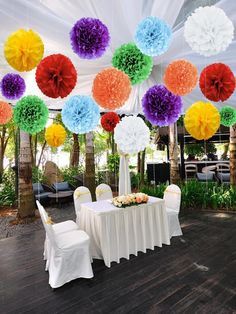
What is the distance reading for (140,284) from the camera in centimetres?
288

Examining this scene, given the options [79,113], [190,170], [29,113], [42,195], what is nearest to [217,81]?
[79,113]

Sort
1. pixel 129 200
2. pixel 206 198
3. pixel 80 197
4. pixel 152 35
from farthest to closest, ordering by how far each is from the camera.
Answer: pixel 206 198
pixel 80 197
pixel 129 200
pixel 152 35

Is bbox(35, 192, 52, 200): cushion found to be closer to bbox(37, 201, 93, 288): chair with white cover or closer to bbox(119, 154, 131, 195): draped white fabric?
bbox(119, 154, 131, 195): draped white fabric

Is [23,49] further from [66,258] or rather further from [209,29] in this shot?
[66,258]

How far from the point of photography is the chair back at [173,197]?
14.4ft

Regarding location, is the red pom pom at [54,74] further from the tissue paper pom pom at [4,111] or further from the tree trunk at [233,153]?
the tree trunk at [233,153]

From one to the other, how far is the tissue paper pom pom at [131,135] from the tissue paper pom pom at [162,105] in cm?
34

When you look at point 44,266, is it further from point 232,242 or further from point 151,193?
point 151,193

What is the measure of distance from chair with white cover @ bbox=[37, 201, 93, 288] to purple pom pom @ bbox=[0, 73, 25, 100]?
5.02 feet

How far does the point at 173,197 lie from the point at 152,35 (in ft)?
10.1

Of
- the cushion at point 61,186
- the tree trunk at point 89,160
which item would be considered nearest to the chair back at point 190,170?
the cushion at point 61,186

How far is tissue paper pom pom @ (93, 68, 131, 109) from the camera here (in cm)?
245

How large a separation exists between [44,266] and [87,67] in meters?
2.94

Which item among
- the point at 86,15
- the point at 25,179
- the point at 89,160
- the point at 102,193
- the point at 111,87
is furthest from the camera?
the point at 89,160
